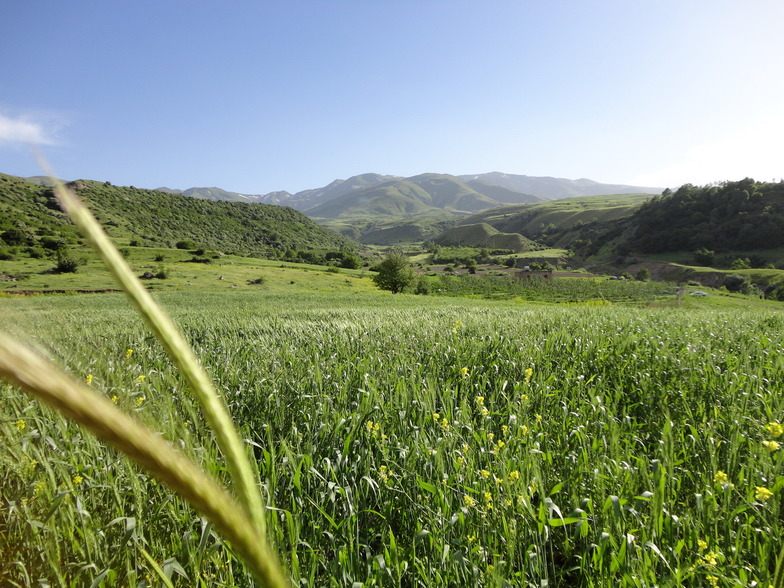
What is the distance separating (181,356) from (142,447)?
0.11 metres

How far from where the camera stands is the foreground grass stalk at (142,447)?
44cm

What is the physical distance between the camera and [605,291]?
62938 mm

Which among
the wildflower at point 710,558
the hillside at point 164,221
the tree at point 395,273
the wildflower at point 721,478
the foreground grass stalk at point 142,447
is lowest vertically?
the tree at point 395,273

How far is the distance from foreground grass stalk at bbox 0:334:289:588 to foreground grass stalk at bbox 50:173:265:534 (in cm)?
3

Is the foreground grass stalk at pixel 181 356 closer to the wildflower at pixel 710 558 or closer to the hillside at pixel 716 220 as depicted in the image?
the wildflower at pixel 710 558

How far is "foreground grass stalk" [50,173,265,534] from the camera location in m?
0.45

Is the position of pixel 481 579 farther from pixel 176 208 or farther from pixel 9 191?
pixel 176 208

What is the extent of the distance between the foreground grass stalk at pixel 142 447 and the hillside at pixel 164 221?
97.2 m

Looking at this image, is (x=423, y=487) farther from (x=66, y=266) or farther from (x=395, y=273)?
(x=66, y=266)

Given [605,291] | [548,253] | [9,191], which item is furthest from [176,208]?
[605,291]

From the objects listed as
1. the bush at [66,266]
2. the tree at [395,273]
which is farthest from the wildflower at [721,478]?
the bush at [66,266]

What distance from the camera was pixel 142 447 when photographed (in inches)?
18.4

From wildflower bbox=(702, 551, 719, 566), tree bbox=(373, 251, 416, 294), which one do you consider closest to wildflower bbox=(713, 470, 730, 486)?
wildflower bbox=(702, 551, 719, 566)

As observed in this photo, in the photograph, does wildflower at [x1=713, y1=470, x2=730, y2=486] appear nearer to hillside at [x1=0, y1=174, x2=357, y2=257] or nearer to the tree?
the tree
